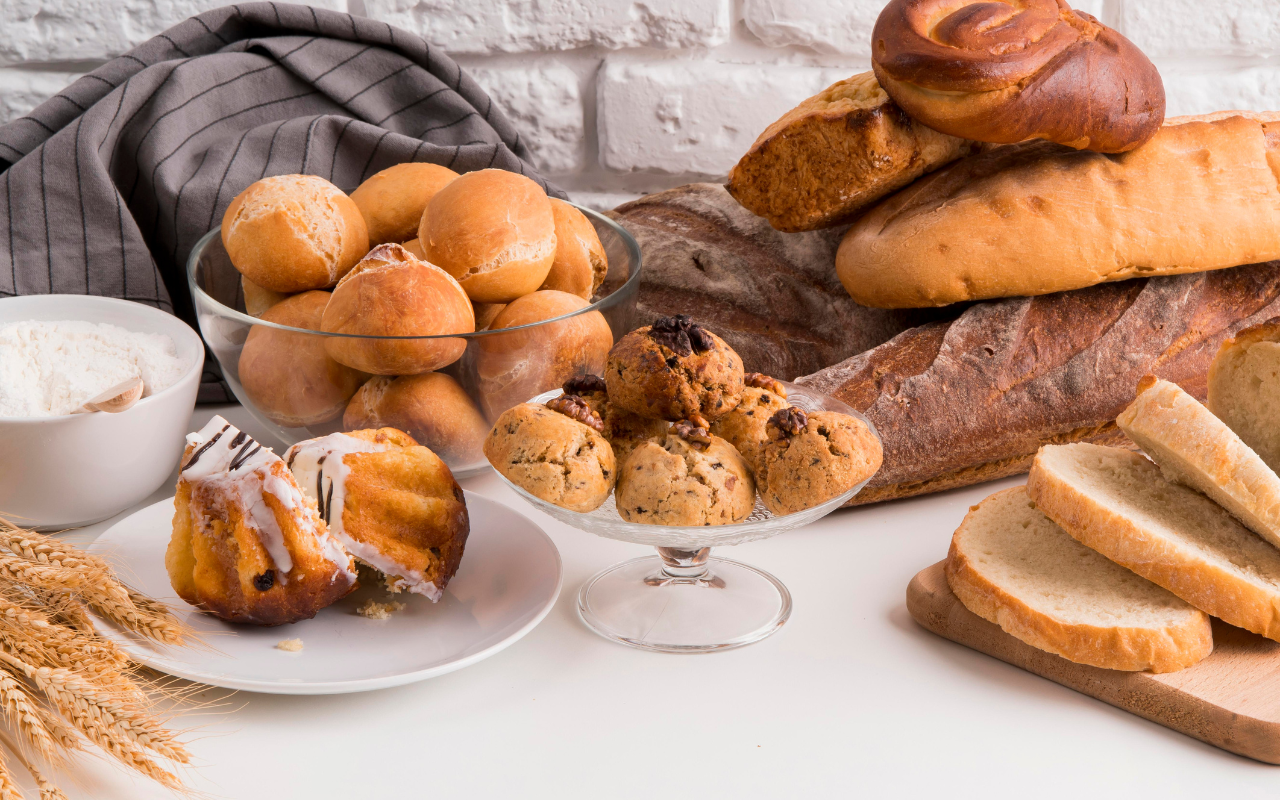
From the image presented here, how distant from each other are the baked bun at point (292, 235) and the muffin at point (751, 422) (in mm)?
493

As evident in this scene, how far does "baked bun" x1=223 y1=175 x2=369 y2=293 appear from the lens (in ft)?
3.62

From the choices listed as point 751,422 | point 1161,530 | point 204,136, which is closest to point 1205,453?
point 1161,530

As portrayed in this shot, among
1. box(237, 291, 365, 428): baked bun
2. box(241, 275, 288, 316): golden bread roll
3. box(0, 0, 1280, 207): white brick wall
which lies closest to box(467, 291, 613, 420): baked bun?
box(237, 291, 365, 428): baked bun

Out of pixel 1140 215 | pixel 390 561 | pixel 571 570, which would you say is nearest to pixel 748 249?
pixel 1140 215

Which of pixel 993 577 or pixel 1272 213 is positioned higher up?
pixel 1272 213

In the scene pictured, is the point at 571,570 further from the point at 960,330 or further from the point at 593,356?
the point at 960,330

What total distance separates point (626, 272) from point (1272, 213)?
2.46 ft

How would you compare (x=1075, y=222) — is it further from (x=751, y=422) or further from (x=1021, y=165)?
(x=751, y=422)

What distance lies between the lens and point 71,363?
3.45 feet

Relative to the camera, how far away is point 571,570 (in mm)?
1021

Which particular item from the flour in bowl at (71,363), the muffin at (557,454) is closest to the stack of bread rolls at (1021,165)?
the muffin at (557,454)

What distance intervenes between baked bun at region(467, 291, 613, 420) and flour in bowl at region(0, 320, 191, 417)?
0.31 m

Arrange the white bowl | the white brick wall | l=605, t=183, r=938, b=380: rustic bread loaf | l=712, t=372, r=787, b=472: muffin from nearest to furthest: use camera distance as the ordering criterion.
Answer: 1. l=712, t=372, r=787, b=472: muffin
2. the white bowl
3. l=605, t=183, r=938, b=380: rustic bread loaf
4. the white brick wall

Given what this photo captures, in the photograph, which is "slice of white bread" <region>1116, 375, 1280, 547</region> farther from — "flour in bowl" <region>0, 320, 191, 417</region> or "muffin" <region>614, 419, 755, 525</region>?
"flour in bowl" <region>0, 320, 191, 417</region>
